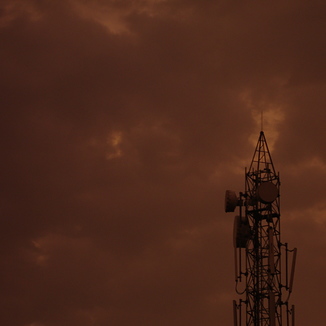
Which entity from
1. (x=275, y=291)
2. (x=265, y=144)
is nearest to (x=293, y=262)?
(x=275, y=291)

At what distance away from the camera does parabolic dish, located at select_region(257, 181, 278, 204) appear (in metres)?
95.1

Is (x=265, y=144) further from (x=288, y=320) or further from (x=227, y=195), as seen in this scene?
(x=288, y=320)

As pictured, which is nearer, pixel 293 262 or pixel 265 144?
pixel 293 262

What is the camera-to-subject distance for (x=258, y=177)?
319 ft

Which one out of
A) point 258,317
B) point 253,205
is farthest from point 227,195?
point 258,317

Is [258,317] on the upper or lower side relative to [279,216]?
lower

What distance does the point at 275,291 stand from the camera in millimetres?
93750

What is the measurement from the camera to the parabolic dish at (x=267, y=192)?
3745 inches

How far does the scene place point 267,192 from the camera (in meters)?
95.2

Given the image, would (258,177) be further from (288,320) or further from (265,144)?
(288,320)

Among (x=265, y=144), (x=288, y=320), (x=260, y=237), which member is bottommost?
(x=288, y=320)

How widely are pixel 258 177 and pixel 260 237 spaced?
13.1 ft

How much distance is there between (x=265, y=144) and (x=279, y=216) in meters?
5.94

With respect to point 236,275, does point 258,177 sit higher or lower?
higher
